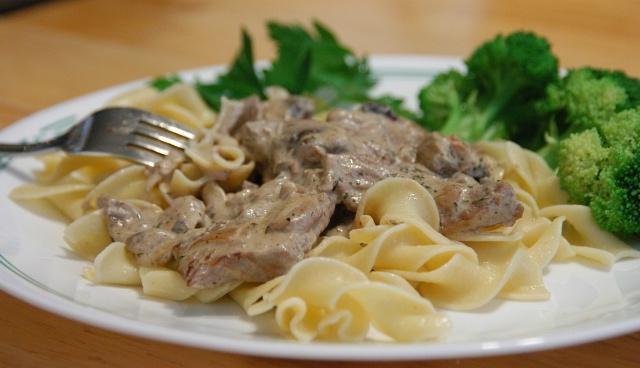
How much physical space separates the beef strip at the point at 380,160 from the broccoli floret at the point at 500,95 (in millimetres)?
788

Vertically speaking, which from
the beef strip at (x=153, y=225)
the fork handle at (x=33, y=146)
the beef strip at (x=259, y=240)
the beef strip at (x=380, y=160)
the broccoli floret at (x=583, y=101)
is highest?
the broccoli floret at (x=583, y=101)

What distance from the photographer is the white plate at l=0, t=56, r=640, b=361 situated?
8.82ft

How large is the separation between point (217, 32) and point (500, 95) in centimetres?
430

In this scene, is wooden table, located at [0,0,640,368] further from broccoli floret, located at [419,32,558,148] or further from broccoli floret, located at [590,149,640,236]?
broccoli floret, located at [590,149,640,236]

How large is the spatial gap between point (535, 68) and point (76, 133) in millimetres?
2941

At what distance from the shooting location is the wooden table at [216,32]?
715 cm

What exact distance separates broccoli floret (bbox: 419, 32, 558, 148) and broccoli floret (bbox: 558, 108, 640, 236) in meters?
0.73

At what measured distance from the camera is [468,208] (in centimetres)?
357

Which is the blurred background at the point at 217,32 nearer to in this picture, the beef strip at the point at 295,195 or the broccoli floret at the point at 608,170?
the beef strip at the point at 295,195

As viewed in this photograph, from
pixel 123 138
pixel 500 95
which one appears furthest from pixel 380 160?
pixel 123 138

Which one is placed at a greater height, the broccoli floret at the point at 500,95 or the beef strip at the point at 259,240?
the broccoli floret at the point at 500,95

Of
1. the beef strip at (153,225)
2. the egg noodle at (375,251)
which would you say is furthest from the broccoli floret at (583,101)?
the beef strip at (153,225)

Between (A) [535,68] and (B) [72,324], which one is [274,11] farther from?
(B) [72,324]

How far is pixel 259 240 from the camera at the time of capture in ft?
11.0
